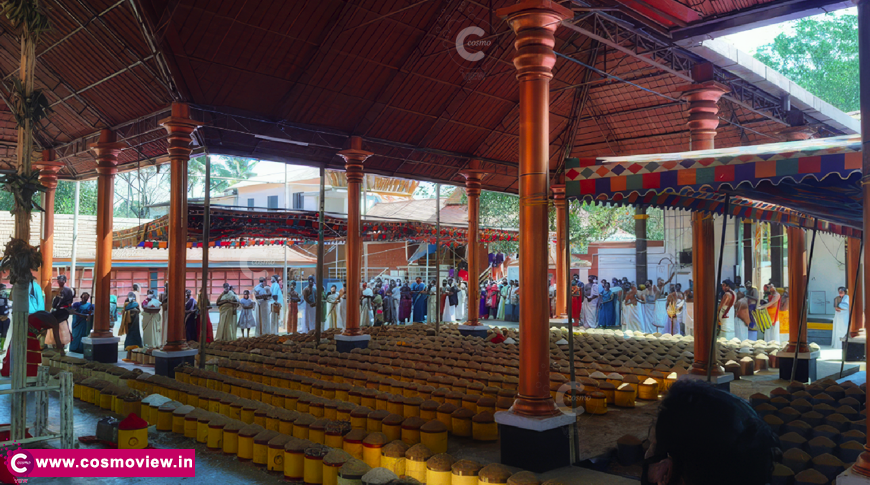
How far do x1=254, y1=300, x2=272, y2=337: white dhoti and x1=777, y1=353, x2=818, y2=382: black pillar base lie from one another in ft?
42.2

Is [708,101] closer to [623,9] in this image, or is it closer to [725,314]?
[623,9]

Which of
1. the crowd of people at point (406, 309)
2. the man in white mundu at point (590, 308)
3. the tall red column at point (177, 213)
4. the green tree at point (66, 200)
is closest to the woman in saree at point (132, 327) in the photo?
the crowd of people at point (406, 309)

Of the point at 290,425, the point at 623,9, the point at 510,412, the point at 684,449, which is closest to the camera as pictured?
the point at 684,449

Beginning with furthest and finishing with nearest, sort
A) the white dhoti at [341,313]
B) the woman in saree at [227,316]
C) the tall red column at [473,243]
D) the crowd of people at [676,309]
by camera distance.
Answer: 1. the white dhoti at [341,313]
2. the woman in saree at [227,316]
3. the tall red column at [473,243]
4. the crowd of people at [676,309]

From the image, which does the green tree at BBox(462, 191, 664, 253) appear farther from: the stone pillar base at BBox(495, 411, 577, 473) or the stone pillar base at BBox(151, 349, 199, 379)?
the stone pillar base at BBox(495, 411, 577, 473)

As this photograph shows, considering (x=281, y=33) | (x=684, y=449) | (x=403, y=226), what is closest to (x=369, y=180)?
(x=403, y=226)

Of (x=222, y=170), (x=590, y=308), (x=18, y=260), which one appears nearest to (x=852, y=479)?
(x=18, y=260)

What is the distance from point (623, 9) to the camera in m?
7.75

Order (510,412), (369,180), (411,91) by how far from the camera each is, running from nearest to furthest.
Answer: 1. (510,412)
2. (411,91)
3. (369,180)

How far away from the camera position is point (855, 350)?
36.1 ft

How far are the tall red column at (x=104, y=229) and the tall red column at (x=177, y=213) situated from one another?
252 cm

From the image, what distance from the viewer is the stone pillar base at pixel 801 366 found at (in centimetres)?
925

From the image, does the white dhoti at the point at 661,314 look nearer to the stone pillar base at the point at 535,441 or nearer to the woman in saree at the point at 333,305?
the woman in saree at the point at 333,305

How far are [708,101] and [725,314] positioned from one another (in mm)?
6531
